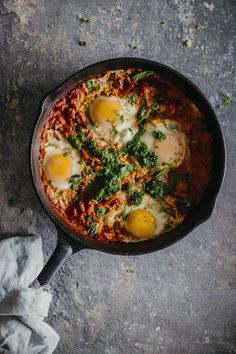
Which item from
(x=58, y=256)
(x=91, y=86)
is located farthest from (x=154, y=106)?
(x=58, y=256)

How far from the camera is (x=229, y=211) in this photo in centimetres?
374

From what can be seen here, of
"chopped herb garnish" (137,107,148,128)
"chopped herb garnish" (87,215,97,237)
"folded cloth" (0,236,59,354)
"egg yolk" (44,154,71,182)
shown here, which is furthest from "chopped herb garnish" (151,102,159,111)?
"folded cloth" (0,236,59,354)

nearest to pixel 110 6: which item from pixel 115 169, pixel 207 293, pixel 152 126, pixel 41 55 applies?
pixel 41 55

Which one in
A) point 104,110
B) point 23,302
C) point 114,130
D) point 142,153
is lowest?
point 23,302

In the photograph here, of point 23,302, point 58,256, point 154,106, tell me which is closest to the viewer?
point 58,256

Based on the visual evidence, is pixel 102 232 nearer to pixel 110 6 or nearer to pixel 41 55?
pixel 41 55

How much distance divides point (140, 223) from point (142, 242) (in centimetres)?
12

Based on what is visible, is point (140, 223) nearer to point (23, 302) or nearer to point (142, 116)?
point (142, 116)

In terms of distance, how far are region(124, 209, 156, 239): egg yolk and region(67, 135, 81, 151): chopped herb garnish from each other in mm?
543

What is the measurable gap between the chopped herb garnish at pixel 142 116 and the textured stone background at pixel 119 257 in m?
0.42

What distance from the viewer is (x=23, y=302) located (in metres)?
3.30

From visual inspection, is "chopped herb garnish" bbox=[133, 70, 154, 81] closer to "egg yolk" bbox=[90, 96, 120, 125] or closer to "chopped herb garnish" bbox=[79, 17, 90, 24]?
"egg yolk" bbox=[90, 96, 120, 125]

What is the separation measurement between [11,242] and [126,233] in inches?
30.1

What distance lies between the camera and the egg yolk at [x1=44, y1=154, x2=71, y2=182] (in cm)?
338
